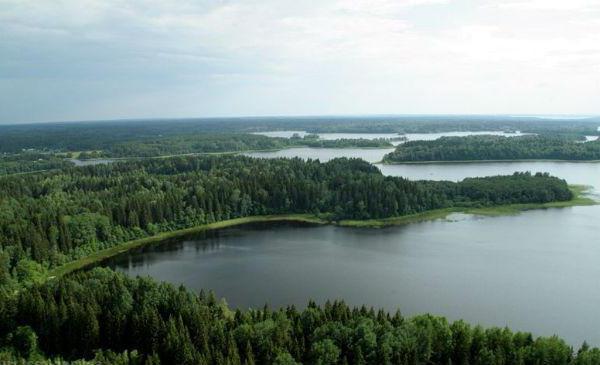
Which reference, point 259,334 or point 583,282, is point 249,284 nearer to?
point 259,334

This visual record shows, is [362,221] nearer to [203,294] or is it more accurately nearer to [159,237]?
[159,237]

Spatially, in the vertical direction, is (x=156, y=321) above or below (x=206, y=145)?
below

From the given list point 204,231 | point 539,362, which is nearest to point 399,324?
point 539,362

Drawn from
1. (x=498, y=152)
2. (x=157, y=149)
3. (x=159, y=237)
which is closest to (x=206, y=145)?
(x=157, y=149)

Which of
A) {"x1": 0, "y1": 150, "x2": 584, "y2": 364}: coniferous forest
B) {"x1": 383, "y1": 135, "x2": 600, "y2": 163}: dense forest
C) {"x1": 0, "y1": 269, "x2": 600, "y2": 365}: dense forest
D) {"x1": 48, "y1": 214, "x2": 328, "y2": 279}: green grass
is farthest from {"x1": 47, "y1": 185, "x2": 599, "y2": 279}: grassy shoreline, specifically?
{"x1": 383, "y1": 135, "x2": 600, "y2": 163}: dense forest

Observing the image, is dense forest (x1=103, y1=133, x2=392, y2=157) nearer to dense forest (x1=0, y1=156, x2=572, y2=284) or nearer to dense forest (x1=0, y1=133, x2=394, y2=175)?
dense forest (x1=0, y1=133, x2=394, y2=175)

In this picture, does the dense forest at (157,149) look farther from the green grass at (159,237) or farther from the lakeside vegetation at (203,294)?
the green grass at (159,237)
